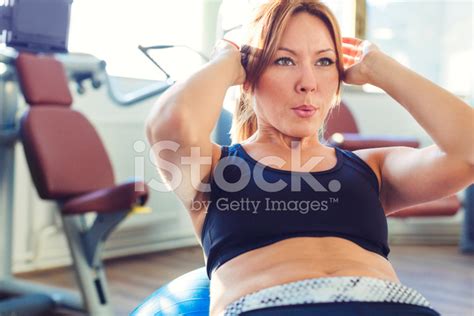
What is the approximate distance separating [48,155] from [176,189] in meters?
1.23

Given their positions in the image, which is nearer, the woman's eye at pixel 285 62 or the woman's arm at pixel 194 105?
the woman's arm at pixel 194 105

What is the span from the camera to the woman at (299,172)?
0.83 m

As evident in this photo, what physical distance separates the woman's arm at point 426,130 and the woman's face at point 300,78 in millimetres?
88

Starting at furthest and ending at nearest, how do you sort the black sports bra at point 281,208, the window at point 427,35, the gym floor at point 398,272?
the window at point 427,35
the gym floor at point 398,272
the black sports bra at point 281,208

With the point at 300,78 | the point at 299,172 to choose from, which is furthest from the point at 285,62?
the point at 299,172

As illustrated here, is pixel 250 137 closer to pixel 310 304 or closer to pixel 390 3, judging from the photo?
pixel 310 304

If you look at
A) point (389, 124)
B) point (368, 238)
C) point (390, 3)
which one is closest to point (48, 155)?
point (368, 238)

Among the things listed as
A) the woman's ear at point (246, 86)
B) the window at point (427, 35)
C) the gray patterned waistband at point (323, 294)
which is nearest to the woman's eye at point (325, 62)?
the woman's ear at point (246, 86)

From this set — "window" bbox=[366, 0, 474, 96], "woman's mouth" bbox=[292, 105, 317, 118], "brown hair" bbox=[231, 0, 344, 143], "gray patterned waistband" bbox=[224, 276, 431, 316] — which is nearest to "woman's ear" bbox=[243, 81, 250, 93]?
"brown hair" bbox=[231, 0, 344, 143]

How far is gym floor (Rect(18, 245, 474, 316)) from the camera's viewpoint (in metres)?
2.36

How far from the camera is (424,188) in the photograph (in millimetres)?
1024

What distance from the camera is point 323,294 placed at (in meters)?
0.79

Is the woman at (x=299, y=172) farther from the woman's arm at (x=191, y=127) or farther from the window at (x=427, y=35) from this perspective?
the window at (x=427, y=35)

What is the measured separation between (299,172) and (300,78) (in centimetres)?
16
